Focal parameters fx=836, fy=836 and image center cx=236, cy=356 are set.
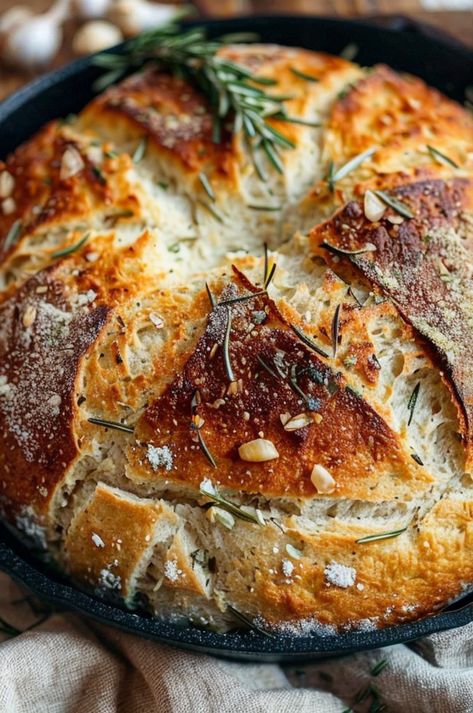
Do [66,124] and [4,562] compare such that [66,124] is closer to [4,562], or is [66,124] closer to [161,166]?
[161,166]

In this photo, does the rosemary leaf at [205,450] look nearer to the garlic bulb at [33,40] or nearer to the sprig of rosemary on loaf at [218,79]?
the sprig of rosemary on loaf at [218,79]

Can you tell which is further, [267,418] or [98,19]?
[98,19]

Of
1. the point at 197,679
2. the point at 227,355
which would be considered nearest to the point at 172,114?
the point at 227,355

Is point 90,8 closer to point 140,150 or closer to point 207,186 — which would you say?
point 140,150

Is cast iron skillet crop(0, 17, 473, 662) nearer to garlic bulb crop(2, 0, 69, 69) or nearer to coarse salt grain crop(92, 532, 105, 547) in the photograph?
garlic bulb crop(2, 0, 69, 69)

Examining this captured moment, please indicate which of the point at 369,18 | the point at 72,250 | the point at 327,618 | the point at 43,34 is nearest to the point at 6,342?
the point at 72,250

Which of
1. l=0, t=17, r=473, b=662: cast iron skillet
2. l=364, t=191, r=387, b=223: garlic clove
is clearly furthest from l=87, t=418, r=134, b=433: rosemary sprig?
l=0, t=17, r=473, b=662: cast iron skillet

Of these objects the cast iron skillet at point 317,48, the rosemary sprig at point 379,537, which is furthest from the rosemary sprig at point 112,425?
the cast iron skillet at point 317,48
